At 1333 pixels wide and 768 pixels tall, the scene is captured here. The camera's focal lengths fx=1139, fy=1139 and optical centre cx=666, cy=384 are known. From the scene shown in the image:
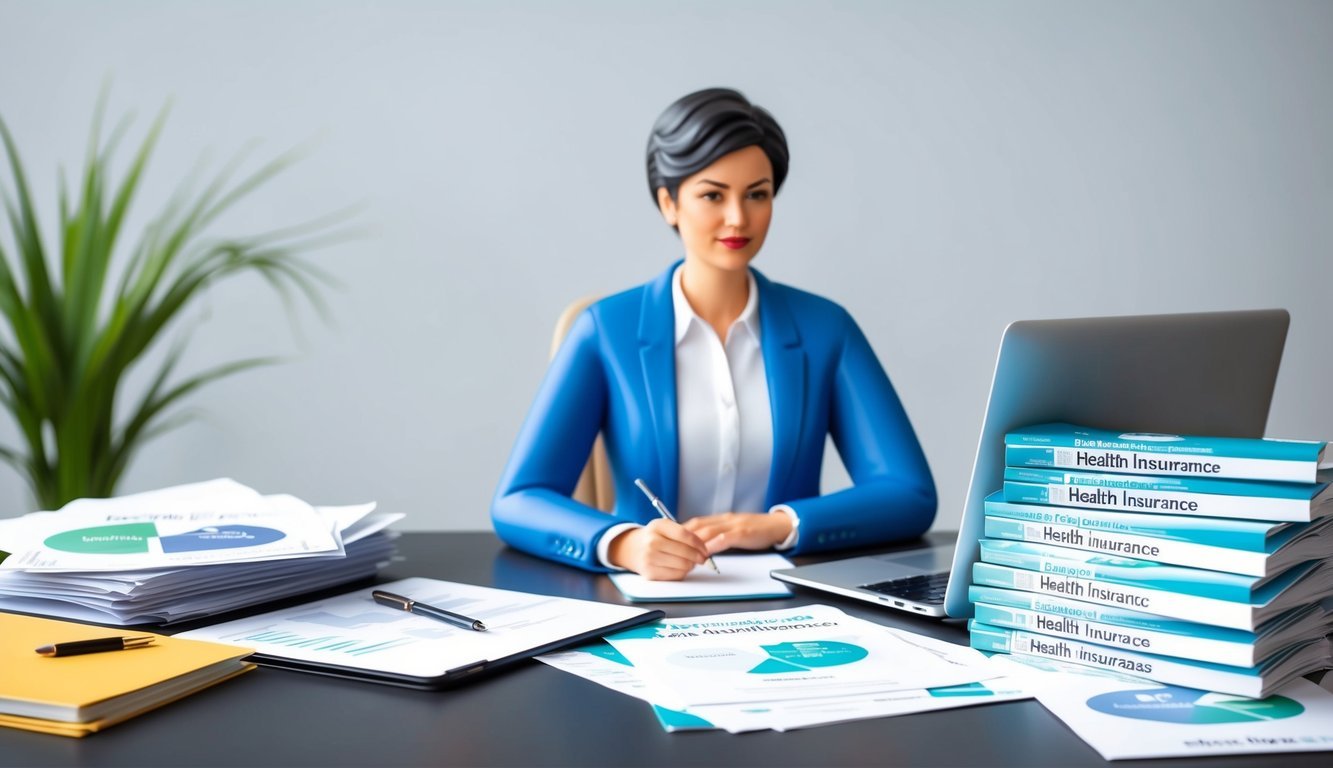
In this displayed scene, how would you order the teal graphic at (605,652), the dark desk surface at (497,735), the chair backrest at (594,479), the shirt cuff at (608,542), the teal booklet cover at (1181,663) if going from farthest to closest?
the chair backrest at (594,479)
the shirt cuff at (608,542)
the teal graphic at (605,652)
the teal booklet cover at (1181,663)
the dark desk surface at (497,735)

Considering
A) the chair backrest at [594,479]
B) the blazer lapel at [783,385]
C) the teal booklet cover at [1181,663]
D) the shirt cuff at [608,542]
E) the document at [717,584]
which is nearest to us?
the teal booklet cover at [1181,663]

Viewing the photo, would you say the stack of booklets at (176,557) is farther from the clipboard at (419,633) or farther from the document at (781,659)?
the document at (781,659)

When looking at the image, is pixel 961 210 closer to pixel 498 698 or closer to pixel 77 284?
pixel 77 284

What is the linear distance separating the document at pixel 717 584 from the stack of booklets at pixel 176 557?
289 mm

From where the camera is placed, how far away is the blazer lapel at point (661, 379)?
1716 mm

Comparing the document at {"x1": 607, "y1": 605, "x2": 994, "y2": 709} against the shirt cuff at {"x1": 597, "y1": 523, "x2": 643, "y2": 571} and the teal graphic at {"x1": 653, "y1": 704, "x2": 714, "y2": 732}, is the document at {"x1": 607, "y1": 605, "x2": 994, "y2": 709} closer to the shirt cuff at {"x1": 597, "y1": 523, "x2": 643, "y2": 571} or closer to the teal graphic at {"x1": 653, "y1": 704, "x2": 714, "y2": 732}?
the teal graphic at {"x1": 653, "y1": 704, "x2": 714, "y2": 732}

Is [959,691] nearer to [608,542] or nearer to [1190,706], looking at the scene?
[1190,706]

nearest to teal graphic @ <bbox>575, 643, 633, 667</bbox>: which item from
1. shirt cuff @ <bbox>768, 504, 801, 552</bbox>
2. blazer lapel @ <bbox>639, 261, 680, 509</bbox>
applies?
shirt cuff @ <bbox>768, 504, 801, 552</bbox>

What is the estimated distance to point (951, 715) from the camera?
0.80 m

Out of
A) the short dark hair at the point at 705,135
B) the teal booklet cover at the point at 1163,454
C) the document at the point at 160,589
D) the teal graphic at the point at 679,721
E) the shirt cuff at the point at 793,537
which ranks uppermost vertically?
the short dark hair at the point at 705,135

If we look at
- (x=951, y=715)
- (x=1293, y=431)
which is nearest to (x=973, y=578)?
(x=951, y=715)

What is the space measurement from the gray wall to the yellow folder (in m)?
2.37

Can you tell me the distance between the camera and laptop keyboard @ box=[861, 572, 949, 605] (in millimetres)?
1091

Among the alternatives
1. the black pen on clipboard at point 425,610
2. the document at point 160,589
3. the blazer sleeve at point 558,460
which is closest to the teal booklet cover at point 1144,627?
the black pen on clipboard at point 425,610
